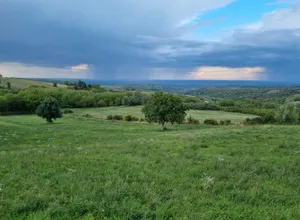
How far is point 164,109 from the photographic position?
2157 inches

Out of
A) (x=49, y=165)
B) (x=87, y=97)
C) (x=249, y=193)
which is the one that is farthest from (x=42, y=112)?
(x=87, y=97)

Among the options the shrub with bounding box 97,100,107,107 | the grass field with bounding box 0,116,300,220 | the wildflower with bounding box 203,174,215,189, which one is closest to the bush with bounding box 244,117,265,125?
the grass field with bounding box 0,116,300,220

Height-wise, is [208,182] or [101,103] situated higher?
[208,182]

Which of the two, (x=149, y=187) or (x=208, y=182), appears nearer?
(x=149, y=187)

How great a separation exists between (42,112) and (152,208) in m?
61.8

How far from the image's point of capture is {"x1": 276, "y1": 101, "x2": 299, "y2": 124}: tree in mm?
78062

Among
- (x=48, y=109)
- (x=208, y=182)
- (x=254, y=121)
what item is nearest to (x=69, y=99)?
(x=48, y=109)

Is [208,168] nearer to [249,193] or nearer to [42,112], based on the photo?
[249,193]

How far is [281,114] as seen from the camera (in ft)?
263

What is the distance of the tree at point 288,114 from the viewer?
256 ft

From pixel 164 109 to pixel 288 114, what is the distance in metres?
40.2

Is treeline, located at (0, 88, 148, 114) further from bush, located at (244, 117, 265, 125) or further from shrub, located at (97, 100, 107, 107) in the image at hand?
bush, located at (244, 117, 265, 125)

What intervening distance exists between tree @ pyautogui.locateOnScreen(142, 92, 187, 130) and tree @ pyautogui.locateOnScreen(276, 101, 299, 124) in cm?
3529

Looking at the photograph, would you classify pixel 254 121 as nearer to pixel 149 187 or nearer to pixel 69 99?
pixel 149 187
